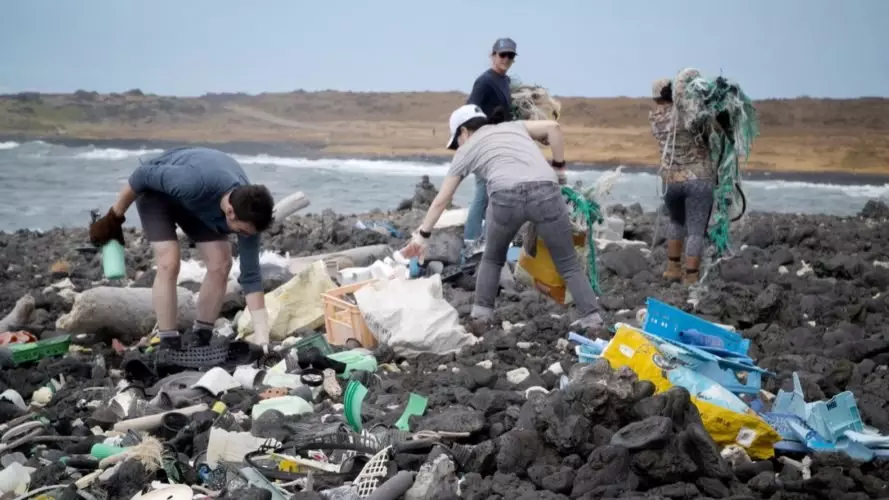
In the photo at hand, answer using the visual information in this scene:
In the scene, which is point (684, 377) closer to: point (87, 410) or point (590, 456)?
point (590, 456)

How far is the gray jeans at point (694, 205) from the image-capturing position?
6266 mm

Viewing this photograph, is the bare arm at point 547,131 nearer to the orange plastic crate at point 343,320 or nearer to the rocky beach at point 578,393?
the rocky beach at point 578,393

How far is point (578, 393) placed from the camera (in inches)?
135

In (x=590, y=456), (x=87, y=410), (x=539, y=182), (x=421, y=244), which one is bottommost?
(x=87, y=410)

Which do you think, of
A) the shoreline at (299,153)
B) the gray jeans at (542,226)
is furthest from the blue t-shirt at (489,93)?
the shoreline at (299,153)

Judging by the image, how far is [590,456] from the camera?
3148 millimetres

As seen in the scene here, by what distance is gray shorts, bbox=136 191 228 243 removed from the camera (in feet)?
15.5

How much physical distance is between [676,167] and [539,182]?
5.63ft

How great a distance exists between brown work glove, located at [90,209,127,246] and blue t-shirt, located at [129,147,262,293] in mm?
361

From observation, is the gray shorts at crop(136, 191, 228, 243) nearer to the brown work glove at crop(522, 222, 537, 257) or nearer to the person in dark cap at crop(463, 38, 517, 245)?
the brown work glove at crop(522, 222, 537, 257)

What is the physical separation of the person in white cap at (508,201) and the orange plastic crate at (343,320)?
1.59 feet

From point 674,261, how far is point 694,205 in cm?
64

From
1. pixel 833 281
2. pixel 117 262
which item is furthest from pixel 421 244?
pixel 833 281

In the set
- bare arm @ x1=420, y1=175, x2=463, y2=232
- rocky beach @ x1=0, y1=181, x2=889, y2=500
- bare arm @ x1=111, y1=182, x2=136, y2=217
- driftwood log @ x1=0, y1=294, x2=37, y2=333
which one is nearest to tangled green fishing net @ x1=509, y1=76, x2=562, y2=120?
rocky beach @ x1=0, y1=181, x2=889, y2=500
